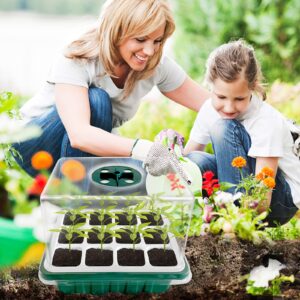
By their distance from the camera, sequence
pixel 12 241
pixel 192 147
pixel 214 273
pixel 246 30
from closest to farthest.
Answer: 1. pixel 12 241
2. pixel 214 273
3. pixel 192 147
4. pixel 246 30

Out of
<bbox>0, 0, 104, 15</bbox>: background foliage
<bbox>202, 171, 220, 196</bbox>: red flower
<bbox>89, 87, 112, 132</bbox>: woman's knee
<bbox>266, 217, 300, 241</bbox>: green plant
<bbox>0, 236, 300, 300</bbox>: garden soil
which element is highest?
<bbox>0, 0, 104, 15</bbox>: background foliage

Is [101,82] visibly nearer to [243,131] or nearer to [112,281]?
[243,131]

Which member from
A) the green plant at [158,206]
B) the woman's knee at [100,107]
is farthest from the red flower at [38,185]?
the green plant at [158,206]

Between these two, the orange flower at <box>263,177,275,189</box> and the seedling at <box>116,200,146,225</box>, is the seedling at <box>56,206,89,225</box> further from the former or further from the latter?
the orange flower at <box>263,177,275,189</box>

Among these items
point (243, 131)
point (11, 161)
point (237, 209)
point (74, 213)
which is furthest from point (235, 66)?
point (11, 161)

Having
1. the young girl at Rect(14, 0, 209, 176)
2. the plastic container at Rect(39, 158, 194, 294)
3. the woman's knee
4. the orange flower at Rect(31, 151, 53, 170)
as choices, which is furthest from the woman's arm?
the orange flower at Rect(31, 151, 53, 170)

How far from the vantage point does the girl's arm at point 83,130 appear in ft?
5.73

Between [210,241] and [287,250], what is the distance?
0.23m

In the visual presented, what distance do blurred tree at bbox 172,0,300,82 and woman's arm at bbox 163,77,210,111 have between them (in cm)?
10

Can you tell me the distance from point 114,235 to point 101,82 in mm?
507

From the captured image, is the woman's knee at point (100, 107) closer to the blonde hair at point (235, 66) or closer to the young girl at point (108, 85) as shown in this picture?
the young girl at point (108, 85)

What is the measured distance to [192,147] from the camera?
1874mm

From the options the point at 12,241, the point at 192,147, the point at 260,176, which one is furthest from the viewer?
the point at 192,147

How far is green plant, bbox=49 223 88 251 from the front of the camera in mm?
1565
